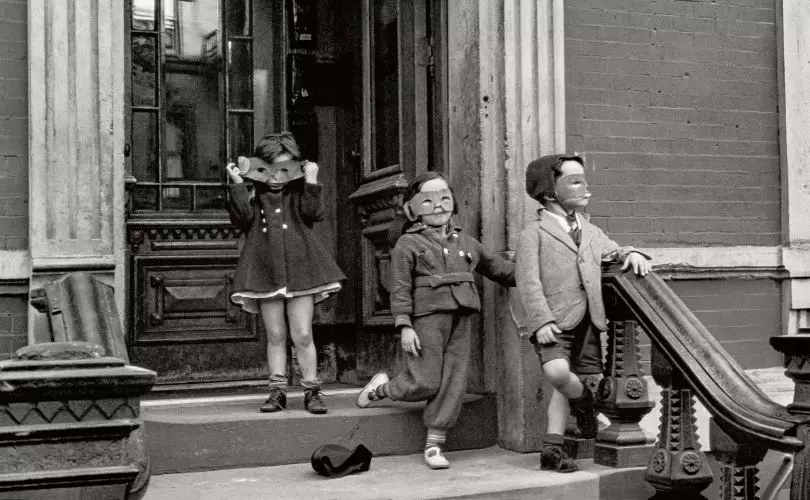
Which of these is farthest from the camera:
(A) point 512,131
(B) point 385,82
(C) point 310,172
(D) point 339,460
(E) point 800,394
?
(B) point 385,82

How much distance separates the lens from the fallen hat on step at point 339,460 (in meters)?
4.98

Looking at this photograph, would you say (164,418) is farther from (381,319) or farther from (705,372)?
(705,372)

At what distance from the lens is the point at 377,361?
22.2 feet

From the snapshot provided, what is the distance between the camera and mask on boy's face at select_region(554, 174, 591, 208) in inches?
213

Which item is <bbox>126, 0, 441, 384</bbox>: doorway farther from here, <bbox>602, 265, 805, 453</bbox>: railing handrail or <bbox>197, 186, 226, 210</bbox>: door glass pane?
<bbox>602, 265, 805, 453</bbox>: railing handrail

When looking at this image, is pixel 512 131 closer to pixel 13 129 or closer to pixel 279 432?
pixel 279 432

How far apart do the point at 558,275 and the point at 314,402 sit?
4.77ft

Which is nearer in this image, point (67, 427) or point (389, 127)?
point (67, 427)

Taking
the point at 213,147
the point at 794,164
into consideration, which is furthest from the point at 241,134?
the point at 794,164

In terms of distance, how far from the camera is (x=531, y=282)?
5281 millimetres

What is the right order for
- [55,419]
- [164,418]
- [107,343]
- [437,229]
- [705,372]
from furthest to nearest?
[437,229] → [164,418] → [705,372] → [107,343] → [55,419]

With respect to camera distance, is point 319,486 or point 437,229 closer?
point 319,486

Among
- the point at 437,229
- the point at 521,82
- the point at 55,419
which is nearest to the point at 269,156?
the point at 437,229

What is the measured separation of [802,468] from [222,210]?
4296 millimetres
